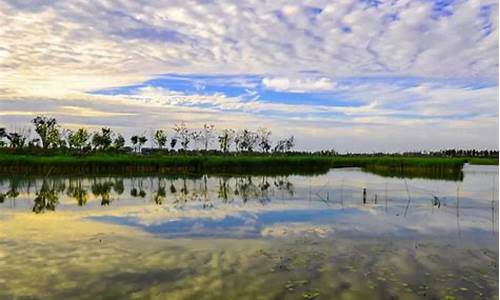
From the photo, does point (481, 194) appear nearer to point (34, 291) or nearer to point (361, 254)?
point (361, 254)

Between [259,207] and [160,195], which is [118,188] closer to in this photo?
[160,195]

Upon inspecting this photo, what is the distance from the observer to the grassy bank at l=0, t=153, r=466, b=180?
28.8 m

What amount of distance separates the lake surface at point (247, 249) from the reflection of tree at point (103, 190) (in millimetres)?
267


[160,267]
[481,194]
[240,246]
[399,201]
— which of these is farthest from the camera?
[481,194]

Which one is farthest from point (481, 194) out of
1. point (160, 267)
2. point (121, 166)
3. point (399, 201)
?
point (121, 166)

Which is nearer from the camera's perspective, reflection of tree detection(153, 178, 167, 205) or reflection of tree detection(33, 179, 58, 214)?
reflection of tree detection(33, 179, 58, 214)

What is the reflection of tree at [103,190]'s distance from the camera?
1539cm

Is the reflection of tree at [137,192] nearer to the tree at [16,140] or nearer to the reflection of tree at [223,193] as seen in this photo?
the reflection of tree at [223,193]

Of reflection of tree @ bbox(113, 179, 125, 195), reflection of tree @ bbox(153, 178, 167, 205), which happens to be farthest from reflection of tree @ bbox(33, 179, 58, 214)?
reflection of tree @ bbox(153, 178, 167, 205)

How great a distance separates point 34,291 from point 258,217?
22.6 ft

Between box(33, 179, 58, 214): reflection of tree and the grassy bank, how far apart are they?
873 cm

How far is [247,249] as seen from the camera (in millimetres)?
8031

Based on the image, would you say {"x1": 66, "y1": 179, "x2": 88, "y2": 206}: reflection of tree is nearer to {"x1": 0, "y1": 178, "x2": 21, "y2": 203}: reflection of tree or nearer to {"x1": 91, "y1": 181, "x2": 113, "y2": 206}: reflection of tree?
{"x1": 91, "y1": 181, "x2": 113, "y2": 206}: reflection of tree

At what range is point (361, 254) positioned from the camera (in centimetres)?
771
